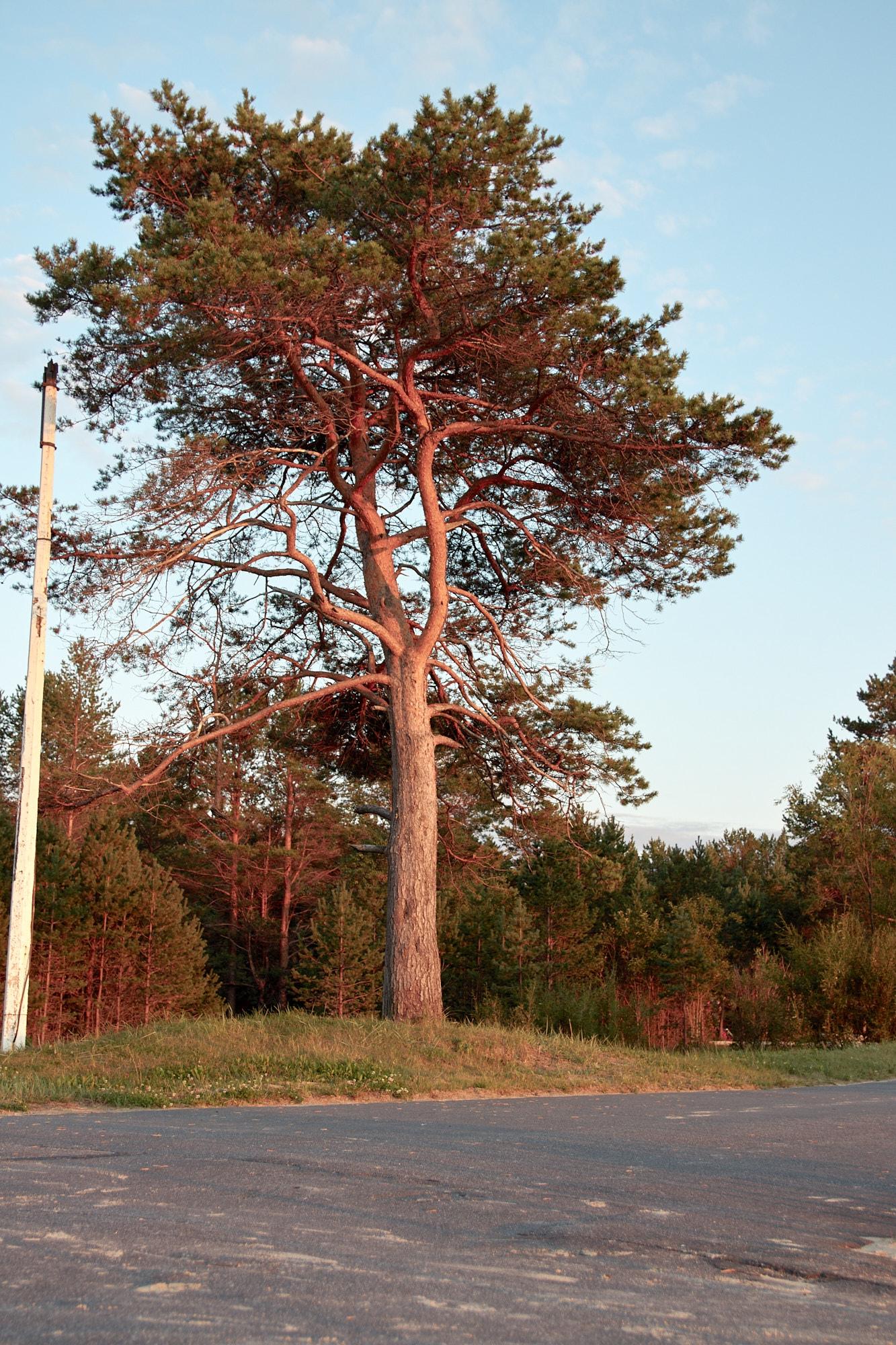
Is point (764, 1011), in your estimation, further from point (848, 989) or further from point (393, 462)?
point (393, 462)

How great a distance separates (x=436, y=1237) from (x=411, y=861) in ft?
41.4

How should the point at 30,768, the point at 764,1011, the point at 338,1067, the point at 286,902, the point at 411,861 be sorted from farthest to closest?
1. the point at 286,902
2. the point at 764,1011
3. the point at 411,861
4. the point at 30,768
5. the point at 338,1067

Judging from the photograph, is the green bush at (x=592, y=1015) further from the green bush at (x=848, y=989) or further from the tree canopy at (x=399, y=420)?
the tree canopy at (x=399, y=420)

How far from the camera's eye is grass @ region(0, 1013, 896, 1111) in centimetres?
999

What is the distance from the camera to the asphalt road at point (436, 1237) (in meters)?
3.08

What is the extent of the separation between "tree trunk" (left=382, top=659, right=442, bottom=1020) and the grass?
36.2 inches

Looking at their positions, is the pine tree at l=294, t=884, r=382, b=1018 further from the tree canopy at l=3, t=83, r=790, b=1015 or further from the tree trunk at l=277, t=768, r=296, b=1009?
the tree canopy at l=3, t=83, r=790, b=1015

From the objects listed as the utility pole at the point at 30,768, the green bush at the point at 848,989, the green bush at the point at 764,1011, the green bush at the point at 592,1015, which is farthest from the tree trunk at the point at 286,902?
the utility pole at the point at 30,768

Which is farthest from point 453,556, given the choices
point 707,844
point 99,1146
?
point 707,844

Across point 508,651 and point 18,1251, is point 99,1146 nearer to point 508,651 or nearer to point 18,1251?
point 18,1251

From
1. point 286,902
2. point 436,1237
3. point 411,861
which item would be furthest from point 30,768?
point 286,902

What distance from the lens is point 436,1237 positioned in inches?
159

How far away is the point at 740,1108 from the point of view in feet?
32.3

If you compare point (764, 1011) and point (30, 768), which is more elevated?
point (30, 768)
